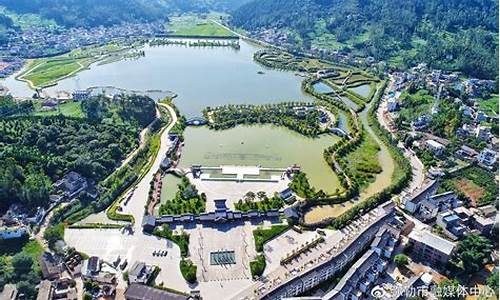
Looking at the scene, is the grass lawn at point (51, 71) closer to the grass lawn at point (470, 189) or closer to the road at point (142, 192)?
the road at point (142, 192)

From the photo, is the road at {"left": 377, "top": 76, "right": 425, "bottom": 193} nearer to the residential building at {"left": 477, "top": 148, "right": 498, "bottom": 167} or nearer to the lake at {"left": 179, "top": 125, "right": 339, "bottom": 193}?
the residential building at {"left": 477, "top": 148, "right": 498, "bottom": 167}

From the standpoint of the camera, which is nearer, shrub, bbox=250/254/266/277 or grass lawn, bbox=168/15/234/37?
shrub, bbox=250/254/266/277

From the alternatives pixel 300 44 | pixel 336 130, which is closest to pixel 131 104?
pixel 336 130

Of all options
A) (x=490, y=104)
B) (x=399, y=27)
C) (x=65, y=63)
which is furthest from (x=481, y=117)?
(x=65, y=63)

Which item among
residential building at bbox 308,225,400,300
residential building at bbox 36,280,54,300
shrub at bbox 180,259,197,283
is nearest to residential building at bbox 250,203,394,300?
residential building at bbox 308,225,400,300

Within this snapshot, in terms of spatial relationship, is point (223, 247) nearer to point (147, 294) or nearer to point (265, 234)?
point (265, 234)

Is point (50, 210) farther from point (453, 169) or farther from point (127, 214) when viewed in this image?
point (453, 169)

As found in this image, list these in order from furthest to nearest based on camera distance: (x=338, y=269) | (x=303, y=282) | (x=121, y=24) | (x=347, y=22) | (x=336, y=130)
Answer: (x=121, y=24) → (x=347, y=22) → (x=336, y=130) → (x=338, y=269) → (x=303, y=282)
